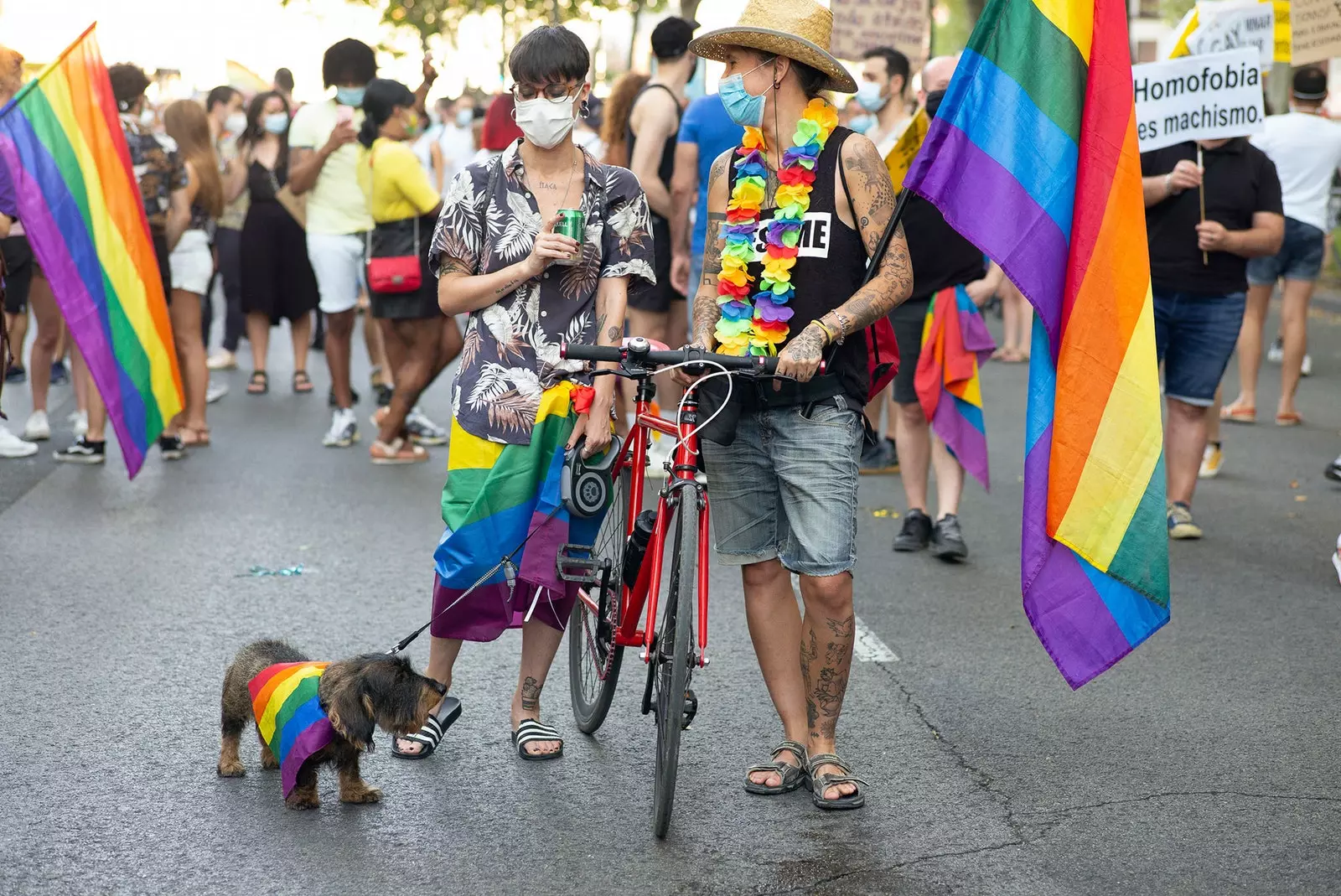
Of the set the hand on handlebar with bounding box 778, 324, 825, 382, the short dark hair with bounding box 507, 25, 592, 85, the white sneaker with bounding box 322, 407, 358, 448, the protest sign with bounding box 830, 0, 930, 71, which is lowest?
the white sneaker with bounding box 322, 407, 358, 448

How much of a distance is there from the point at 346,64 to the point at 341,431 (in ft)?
7.86

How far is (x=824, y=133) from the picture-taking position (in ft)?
13.8

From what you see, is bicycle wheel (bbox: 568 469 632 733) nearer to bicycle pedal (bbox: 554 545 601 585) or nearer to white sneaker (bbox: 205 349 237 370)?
bicycle pedal (bbox: 554 545 601 585)

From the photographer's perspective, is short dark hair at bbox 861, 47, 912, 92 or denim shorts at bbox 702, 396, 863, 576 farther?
short dark hair at bbox 861, 47, 912, 92

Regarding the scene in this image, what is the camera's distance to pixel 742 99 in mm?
4230

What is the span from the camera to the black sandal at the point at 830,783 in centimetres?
423

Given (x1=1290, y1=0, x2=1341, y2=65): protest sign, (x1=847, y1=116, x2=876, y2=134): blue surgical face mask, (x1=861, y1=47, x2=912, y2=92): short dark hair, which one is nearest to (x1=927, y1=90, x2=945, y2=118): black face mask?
(x1=861, y1=47, x2=912, y2=92): short dark hair

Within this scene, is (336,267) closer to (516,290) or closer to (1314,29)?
(516,290)

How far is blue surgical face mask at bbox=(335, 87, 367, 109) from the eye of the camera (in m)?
10.0

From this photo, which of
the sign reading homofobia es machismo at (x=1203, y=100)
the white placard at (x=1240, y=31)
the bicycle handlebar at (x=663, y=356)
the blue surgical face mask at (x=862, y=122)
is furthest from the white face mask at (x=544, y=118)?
the blue surgical face mask at (x=862, y=122)

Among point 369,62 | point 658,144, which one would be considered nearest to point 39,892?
point 658,144

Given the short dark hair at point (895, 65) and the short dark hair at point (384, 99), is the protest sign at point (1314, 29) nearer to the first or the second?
the short dark hair at point (895, 65)

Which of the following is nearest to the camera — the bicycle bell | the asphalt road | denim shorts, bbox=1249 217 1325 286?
the asphalt road

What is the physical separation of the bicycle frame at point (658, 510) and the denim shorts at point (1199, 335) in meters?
3.84
